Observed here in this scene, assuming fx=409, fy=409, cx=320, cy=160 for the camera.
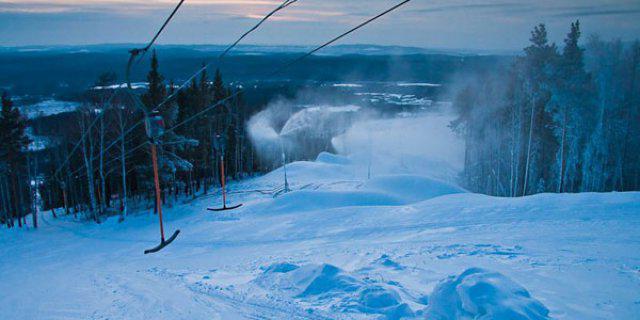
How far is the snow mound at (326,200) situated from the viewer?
21.6 metres

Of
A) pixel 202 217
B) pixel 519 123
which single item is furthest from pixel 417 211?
pixel 519 123

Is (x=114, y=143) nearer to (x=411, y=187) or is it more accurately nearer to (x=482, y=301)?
(x=411, y=187)

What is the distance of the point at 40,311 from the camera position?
8914 millimetres

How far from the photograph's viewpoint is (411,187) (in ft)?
84.6

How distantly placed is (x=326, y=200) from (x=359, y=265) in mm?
12241

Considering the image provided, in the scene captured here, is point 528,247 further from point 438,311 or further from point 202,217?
point 202,217

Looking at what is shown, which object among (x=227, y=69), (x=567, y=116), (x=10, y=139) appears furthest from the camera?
(x=227, y=69)

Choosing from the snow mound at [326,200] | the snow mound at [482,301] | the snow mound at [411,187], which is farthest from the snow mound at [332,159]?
the snow mound at [482,301]

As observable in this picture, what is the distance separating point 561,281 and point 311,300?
16.6 feet

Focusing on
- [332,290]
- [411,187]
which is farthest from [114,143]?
[411,187]

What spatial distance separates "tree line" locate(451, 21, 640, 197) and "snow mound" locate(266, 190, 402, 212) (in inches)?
492

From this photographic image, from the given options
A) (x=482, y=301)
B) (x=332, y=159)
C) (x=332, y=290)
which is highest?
(x=482, y=301)

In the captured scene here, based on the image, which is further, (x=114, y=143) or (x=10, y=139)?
(x=10, y=139)

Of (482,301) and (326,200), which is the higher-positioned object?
(482,301)
